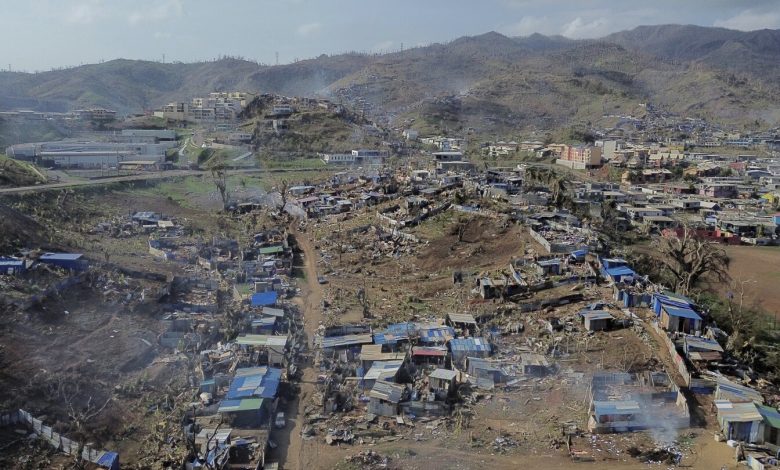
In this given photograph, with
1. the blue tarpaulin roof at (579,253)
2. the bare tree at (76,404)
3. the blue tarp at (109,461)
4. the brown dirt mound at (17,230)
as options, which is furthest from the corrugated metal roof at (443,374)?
the brown dirt mound at (17,230)

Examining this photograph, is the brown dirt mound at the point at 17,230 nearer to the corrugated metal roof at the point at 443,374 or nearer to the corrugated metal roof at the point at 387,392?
the corrugated metal roof at the point at 387,392

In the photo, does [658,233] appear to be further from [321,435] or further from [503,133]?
[503,133]

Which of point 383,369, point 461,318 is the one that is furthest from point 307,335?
point 461,318

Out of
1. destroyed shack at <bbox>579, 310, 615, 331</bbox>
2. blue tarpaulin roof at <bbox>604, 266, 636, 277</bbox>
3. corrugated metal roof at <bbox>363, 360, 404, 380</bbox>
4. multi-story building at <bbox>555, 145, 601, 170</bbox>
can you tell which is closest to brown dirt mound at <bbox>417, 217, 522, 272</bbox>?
blue tarpaulin roof at <bbox>604, 266, 636, 277</bbox>

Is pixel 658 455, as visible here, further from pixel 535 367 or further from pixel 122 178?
pixel 122 178

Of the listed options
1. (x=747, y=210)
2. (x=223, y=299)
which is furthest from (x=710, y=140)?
(x=223, y=299)

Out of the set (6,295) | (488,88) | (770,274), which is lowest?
(770,274)
